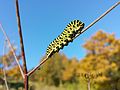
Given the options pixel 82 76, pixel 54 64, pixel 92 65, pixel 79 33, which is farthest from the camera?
pixel 54 64

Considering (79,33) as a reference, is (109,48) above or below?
above

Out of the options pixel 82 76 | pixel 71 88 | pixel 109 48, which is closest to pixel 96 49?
pixel 109 48

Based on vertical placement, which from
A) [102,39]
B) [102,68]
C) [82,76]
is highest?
[102,39]

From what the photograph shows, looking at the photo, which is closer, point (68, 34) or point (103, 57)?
Answer: point (68, 34)

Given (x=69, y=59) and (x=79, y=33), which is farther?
(x=69, y=59)

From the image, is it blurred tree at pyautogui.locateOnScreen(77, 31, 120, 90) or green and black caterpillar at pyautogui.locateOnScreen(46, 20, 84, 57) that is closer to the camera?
green and black caterpillar at pyautogui.locateOnScreen(46, 20, 84, 57)

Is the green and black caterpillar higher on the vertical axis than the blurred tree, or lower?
lower

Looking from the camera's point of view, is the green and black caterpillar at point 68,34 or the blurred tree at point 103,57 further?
the blurred tree at point 103,57

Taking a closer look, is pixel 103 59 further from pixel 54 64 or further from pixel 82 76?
pixel 82 76

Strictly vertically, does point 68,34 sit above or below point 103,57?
below

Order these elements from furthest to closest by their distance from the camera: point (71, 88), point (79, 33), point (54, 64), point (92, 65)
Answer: point (54, 64)
point (71, 88)
point (92, 65)
point (79, 33)

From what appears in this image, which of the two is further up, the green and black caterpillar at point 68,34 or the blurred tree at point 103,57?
the blurred tree at point 103,57
